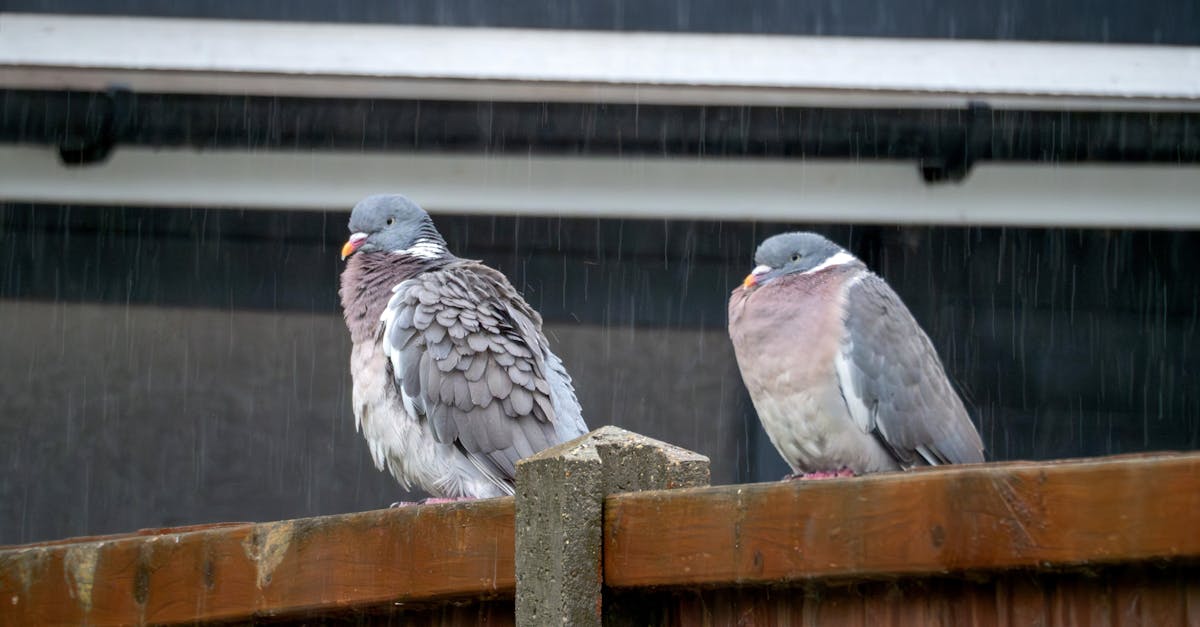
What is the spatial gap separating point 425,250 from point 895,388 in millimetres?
1629

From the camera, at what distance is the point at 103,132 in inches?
225

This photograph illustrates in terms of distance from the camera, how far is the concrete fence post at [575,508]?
7.08 feet

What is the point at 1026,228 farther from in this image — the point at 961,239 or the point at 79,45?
the point at 79,45

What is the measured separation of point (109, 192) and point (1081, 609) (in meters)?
4.93

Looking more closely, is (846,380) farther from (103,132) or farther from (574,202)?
(103,132)

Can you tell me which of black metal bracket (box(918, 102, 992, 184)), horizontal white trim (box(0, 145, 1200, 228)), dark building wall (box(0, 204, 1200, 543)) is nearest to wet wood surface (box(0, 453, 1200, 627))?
horizontal white trim (box(0, 145, 1200, 228))

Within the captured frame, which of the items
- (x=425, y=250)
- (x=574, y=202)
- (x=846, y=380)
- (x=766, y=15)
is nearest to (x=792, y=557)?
(x=846, y=380)

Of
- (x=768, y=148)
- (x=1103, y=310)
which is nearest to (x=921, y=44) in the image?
(x=768, y=148)

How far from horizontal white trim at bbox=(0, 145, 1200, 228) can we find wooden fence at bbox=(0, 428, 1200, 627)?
10.3 ft

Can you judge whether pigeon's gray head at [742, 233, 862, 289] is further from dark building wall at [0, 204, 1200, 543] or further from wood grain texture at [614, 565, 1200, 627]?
dark building wall at [0, 204, 1200, 543]

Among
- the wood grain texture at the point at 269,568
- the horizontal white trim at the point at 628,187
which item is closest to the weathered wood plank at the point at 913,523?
the wood grain texture at the point at 269,568

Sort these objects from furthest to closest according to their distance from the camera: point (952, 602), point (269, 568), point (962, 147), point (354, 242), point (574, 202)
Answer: point (574, 202), point (962, 147), point (354, 242), point (269, 568), point (952, 602)

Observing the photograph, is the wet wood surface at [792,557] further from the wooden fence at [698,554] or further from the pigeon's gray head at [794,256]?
the pigeon's gray head at [794,256]

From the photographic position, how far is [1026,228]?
6074 millimetres
